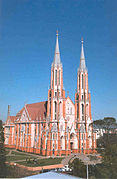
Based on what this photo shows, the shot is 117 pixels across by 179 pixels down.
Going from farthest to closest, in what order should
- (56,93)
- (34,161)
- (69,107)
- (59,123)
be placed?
(69,107) < (56,93) < (59,123) < (34,161)

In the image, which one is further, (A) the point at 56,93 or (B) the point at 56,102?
(A) the point at 56,93

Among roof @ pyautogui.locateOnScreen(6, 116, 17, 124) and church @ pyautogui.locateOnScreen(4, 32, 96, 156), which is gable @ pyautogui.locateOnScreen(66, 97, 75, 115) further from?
roof @ pyautogui.locateOnScreen(6, 116, 17, 124)

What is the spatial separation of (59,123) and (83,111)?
4.54 metres

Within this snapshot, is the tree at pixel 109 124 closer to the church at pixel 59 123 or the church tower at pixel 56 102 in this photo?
the church at pixel 59 123

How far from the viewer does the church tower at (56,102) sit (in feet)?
77.6

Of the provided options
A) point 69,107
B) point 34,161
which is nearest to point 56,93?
point 69,107

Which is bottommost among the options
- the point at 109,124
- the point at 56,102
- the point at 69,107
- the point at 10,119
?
the point at 109,124

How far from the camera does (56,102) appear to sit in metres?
25.3

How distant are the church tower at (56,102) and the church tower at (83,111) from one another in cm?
309

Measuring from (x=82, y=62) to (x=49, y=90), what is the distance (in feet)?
22.8

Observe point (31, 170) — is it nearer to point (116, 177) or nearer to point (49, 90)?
point (116, 177)

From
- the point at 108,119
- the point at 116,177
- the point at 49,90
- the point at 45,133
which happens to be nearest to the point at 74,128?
the point at 45,133

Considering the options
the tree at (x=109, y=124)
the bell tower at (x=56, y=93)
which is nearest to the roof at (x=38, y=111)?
the bell tower at (x=56, y=93)

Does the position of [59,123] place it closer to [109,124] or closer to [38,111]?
[38,111]
